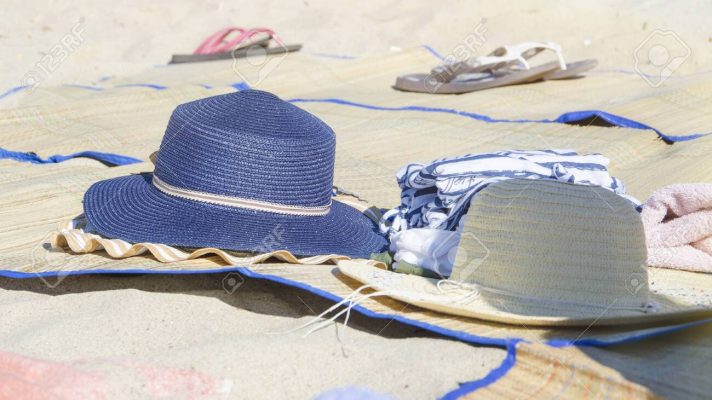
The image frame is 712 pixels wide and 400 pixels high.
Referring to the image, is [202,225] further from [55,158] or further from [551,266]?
[55,158]

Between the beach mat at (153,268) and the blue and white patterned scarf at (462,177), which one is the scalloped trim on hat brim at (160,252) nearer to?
the beach mat at (153,268)

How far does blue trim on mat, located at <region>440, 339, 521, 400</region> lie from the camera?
1467mm

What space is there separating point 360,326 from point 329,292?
10 centimetres

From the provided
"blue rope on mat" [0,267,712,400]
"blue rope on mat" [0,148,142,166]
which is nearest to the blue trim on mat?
"blue rope on mat" [0,267,712,400]

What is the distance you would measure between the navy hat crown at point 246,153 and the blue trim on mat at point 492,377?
0.71 m

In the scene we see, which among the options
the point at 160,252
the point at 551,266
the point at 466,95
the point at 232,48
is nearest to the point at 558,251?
the point at 551,266

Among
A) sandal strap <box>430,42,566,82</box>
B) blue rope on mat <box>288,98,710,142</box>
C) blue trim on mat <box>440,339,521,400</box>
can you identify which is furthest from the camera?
sandal strap <box>430,42,566,82</box>

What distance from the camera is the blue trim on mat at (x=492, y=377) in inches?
57.7

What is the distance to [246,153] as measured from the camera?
6.63 ft

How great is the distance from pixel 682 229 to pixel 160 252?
126cm

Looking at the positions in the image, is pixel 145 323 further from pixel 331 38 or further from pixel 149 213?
pixel 331 38

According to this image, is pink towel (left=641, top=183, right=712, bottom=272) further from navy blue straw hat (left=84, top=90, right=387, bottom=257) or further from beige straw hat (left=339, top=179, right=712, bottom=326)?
navy blue straw hat (left=84, top=90, right=387, bottom=257)

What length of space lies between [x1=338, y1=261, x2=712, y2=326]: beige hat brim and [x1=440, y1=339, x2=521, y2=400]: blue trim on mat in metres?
0.11

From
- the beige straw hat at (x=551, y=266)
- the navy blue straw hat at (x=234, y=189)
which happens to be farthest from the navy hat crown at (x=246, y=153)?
the beige straw hat at (x=551, y=266)
